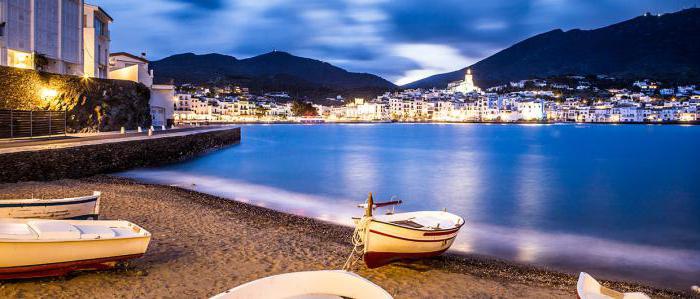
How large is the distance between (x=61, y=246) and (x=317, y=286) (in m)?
3.81

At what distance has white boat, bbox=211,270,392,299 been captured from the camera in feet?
12.6

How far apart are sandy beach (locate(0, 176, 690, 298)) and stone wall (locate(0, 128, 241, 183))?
136 inches

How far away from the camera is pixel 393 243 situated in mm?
7688

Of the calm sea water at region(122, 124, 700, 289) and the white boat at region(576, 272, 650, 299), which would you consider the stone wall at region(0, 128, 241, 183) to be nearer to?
the calm sea water at region(122, 124, 700, 289)

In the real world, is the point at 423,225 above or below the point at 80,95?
below

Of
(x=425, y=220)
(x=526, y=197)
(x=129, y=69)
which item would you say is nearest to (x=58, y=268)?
(x=425, y=220)

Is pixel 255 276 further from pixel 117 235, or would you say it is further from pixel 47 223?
pixel 47 223

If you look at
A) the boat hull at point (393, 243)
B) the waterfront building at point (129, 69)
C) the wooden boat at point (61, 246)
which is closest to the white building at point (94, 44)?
the waterfront building at point (129, 69)

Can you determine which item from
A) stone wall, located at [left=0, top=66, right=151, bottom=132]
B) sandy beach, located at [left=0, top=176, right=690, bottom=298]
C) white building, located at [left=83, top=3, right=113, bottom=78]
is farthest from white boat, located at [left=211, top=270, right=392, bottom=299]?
white building, located at [left=83, top=3, right=113, bottom=78]

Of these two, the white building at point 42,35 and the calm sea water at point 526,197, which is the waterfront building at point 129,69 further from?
the calm sea water at point 526,197

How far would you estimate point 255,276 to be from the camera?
7.26m

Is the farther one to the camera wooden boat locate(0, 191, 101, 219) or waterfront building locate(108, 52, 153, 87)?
waterfront building locate(108, 52, 153, 87)

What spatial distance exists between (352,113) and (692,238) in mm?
181337

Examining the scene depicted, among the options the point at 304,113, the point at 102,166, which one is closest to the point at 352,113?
the point at 304,113
